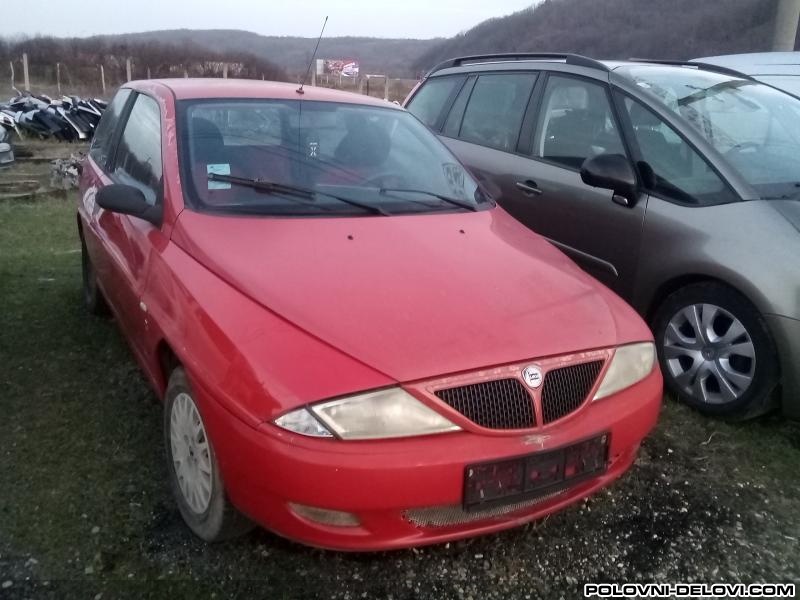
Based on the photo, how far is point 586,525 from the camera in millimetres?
2592

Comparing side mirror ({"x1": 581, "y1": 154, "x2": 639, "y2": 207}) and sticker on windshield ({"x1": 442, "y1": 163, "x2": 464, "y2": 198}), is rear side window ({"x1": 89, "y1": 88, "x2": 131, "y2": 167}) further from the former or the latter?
side mirror ({"x1": 581, "y1": 154, "x2": 639, "y2": 207})

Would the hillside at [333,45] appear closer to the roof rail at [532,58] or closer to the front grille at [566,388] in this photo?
the roof rail at [532,58]

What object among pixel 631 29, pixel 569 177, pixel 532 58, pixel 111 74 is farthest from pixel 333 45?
pixel 569 177

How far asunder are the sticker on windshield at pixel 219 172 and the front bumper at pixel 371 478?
1.01 metres

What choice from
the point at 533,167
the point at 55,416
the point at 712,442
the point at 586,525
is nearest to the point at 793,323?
the point at 712,442

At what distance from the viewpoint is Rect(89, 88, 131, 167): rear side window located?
399 centimetres

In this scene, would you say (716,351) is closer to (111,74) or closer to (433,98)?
(433,98)

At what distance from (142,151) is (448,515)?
2.30 metres

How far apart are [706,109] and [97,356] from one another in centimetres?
370

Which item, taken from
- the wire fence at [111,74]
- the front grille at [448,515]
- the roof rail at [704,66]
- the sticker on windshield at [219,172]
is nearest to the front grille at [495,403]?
the front grille at [448,515]

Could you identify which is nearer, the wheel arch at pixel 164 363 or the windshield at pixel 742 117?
the wheel arch at pixel 164 363

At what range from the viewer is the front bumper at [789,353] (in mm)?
2967

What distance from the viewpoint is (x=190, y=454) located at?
2420 millimetres

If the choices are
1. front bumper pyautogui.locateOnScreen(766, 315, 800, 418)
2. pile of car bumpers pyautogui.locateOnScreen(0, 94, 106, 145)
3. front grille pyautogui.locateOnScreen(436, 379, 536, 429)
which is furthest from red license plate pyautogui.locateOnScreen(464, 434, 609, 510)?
pile of car bumpers pyautogui.locateOnScreen(0, 94, 106, 145)
